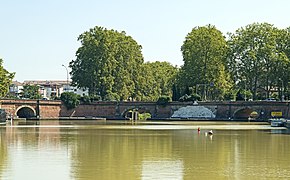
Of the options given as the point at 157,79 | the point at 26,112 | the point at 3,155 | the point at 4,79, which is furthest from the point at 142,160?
the point at 157,79

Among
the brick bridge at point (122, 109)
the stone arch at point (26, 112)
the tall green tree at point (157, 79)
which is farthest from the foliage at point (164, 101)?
the stone arch at point (26, 112)

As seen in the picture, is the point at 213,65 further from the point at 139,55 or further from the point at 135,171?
the point at 135,171

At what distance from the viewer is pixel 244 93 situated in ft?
329

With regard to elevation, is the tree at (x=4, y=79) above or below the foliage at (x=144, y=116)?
above

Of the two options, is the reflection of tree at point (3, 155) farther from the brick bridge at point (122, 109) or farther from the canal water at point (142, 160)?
the brick bridge at point (122, 109)

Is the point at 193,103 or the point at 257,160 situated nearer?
the point at 257,160

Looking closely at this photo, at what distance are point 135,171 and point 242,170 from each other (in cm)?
459

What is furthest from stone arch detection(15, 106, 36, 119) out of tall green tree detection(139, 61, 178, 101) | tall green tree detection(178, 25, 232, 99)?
tall green tree detection(178, 25, 232, 99)

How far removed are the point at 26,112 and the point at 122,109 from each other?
1656 centimetres

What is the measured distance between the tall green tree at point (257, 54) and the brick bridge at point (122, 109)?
19.4 feet

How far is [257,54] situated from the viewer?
99.3 metres

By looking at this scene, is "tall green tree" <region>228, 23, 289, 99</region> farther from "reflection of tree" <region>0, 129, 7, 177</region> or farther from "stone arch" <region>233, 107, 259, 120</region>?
"reflection of tree" <region>0, 129, 7, 177</region>

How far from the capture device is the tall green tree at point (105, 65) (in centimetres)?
10838

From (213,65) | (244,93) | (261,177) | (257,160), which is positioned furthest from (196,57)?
(261,177)
